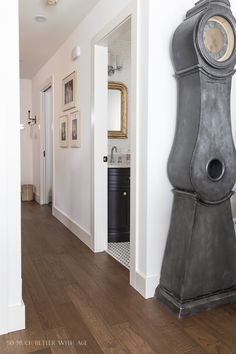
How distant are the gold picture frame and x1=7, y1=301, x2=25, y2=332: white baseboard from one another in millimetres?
2313

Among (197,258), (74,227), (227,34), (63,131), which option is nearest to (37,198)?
(63,131)

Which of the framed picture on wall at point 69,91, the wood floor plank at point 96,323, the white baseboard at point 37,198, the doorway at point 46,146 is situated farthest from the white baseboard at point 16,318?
the white baseboard at point 37,198

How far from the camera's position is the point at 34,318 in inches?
83.1

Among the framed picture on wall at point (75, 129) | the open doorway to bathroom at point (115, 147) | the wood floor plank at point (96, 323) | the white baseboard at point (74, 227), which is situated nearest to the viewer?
the wood floor plank at point (96, 323)

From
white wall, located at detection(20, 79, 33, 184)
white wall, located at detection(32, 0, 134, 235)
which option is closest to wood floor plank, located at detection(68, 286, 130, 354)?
white wall, located at detection(32, 0, 134, 235)

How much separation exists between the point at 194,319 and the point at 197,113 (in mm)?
1357

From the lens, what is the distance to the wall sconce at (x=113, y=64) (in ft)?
14.0

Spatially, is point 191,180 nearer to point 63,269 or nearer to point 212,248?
point 212,248

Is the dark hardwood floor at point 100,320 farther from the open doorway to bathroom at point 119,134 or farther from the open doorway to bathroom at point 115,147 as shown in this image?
the open doorway to bathroom at point 119,134

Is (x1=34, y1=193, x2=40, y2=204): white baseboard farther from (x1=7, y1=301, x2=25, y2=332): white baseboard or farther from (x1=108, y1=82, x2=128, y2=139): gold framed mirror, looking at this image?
(x1=7, y1=301, x2=25, y2=332): white baseboard

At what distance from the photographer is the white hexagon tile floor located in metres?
3.18

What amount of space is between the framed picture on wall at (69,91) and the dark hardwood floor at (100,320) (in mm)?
2063

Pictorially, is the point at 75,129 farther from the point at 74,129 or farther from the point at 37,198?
the point at 37,198

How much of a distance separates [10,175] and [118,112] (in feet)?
8.95
